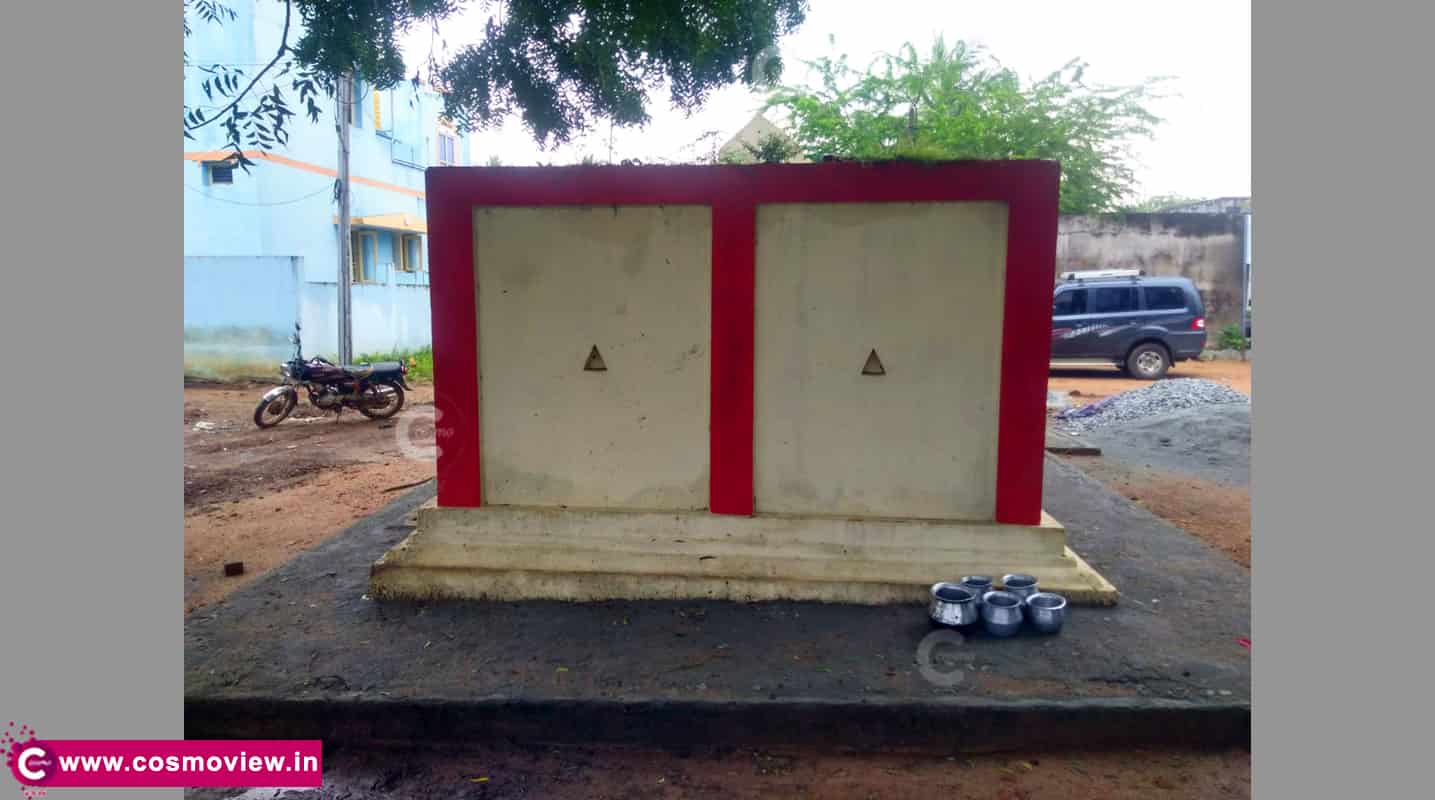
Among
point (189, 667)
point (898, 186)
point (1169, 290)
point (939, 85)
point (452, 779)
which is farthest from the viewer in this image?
point (939, 85)

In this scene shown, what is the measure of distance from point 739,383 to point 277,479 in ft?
20.4

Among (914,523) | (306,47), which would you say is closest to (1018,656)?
(914,523)

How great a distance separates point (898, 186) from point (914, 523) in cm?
186

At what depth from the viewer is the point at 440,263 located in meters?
4.91

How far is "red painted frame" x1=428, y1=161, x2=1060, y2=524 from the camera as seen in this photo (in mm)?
4582

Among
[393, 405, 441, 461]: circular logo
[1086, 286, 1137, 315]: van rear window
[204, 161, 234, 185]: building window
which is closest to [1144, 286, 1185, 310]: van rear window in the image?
[1086, 286, 1137, 315]: van rear window

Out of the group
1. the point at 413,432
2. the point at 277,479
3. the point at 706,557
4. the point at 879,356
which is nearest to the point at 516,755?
the point at 706,557

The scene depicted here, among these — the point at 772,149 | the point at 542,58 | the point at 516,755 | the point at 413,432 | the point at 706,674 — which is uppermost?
the point at 542,58

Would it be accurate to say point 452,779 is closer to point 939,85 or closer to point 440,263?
point 440,263

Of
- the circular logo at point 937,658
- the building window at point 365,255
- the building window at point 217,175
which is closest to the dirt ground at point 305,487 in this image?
the circular logo at point 937,658

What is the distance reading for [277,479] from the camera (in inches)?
347

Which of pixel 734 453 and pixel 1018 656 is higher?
pixel 734 453

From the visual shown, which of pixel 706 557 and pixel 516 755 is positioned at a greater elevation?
Result: pixel 706 557
